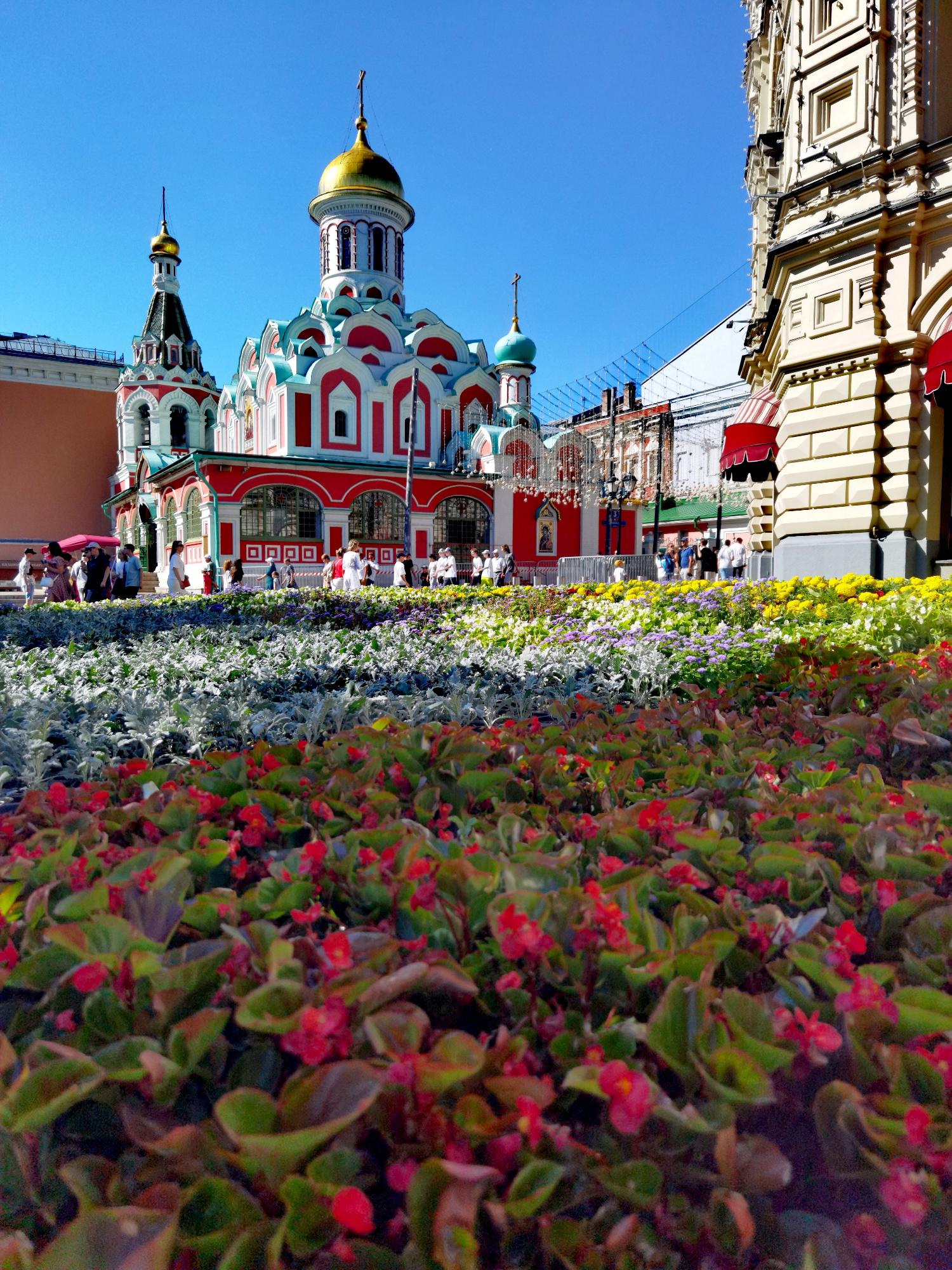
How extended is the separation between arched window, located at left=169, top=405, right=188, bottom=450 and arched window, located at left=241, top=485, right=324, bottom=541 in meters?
11.6

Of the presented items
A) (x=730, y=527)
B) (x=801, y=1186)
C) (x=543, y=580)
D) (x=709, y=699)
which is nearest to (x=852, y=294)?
(x=709, y=699)

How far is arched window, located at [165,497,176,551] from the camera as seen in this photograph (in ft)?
93.5

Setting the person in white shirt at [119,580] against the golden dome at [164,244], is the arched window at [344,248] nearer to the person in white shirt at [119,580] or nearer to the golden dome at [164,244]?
the golden dome at [164,244]

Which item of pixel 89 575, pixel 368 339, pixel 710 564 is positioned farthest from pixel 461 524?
pixel 89 575

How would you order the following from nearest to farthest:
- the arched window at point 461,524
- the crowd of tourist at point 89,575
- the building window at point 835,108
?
the building window at point 835,108 → the crowd of tourist at point 89,575 → the arched window at point 461,524

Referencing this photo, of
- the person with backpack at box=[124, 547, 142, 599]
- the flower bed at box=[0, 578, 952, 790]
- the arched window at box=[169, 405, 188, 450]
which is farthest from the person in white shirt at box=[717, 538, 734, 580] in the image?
the arched window at box=[169, 405, 188, 450]

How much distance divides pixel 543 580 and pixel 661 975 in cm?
2754

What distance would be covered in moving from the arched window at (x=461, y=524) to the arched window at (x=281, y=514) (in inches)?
189

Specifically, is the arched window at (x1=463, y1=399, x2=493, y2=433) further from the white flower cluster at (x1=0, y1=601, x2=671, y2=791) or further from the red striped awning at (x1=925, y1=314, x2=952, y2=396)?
the white flower cluster at (x1=0, y1=601, x2=671, y2=791)

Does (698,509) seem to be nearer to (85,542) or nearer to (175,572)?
(85,542)

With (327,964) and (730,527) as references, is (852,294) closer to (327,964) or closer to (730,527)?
(327,964)

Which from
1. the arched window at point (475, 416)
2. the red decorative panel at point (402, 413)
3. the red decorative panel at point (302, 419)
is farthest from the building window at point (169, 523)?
the arched window at point (475, 416)

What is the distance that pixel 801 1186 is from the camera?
90 centimetres

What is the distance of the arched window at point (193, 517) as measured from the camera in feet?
84.8
